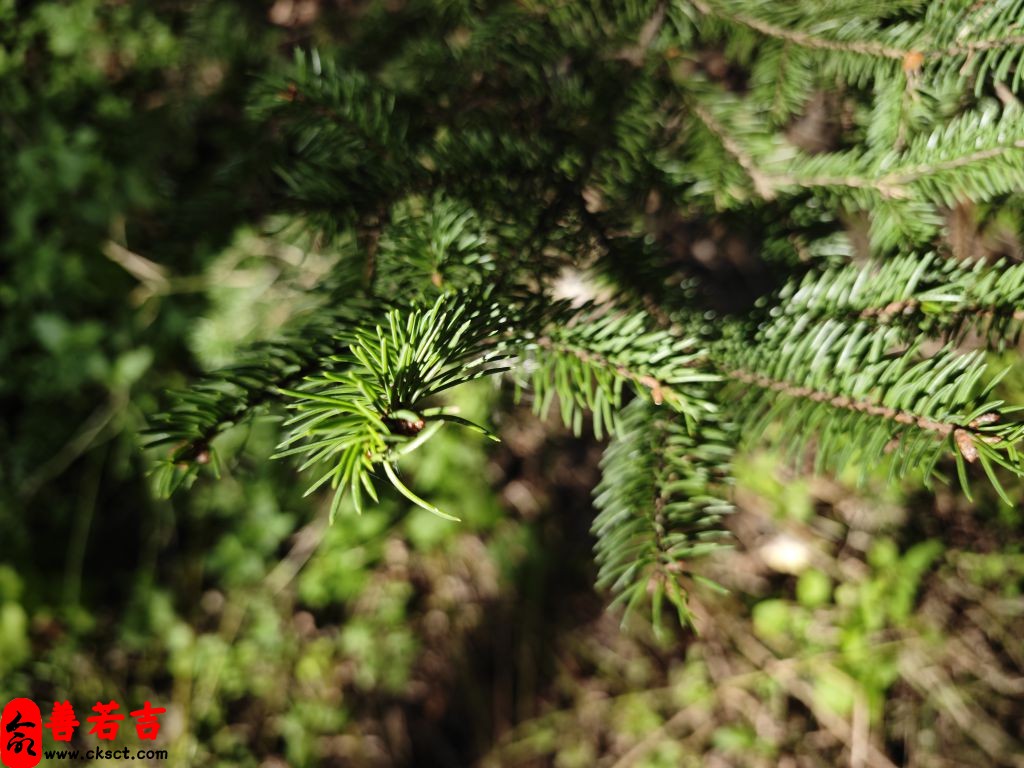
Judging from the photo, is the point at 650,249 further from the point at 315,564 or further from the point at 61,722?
the point at 61,722

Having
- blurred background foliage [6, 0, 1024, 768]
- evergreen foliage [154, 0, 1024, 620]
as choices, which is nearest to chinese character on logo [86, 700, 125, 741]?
blurred background foliage [6, 0, 1024, 768]

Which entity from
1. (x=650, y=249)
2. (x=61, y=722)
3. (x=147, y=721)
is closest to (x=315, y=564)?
(x=147, y=721)

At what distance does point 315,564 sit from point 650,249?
5.54ft

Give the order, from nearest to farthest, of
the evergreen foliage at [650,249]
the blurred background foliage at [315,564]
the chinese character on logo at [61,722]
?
the evergreen foliage at [650,249], the blurred background foliage at [315,564], the chinese character on logo at [61,722]

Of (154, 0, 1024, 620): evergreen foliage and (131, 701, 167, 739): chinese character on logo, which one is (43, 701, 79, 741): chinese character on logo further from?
(154, 0, 1024, 620): evergreen foliage

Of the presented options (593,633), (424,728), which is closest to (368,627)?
(424,728)

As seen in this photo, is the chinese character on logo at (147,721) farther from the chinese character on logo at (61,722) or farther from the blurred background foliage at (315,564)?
the chinese character on logo at (61,722)

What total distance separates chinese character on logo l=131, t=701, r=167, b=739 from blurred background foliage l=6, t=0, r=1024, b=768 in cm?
5

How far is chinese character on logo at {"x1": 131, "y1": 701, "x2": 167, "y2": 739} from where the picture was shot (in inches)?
77.7

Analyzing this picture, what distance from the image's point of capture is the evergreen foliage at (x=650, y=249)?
0.63m

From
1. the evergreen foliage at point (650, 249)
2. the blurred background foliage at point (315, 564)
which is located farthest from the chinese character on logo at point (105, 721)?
the evergreen foliage at point (650, 249)

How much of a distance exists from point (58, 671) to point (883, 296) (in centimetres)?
255

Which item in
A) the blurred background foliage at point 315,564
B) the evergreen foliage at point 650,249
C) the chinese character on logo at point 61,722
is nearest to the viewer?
the evergreen foliage at point 650,249

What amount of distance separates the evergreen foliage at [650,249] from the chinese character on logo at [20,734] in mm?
1927
